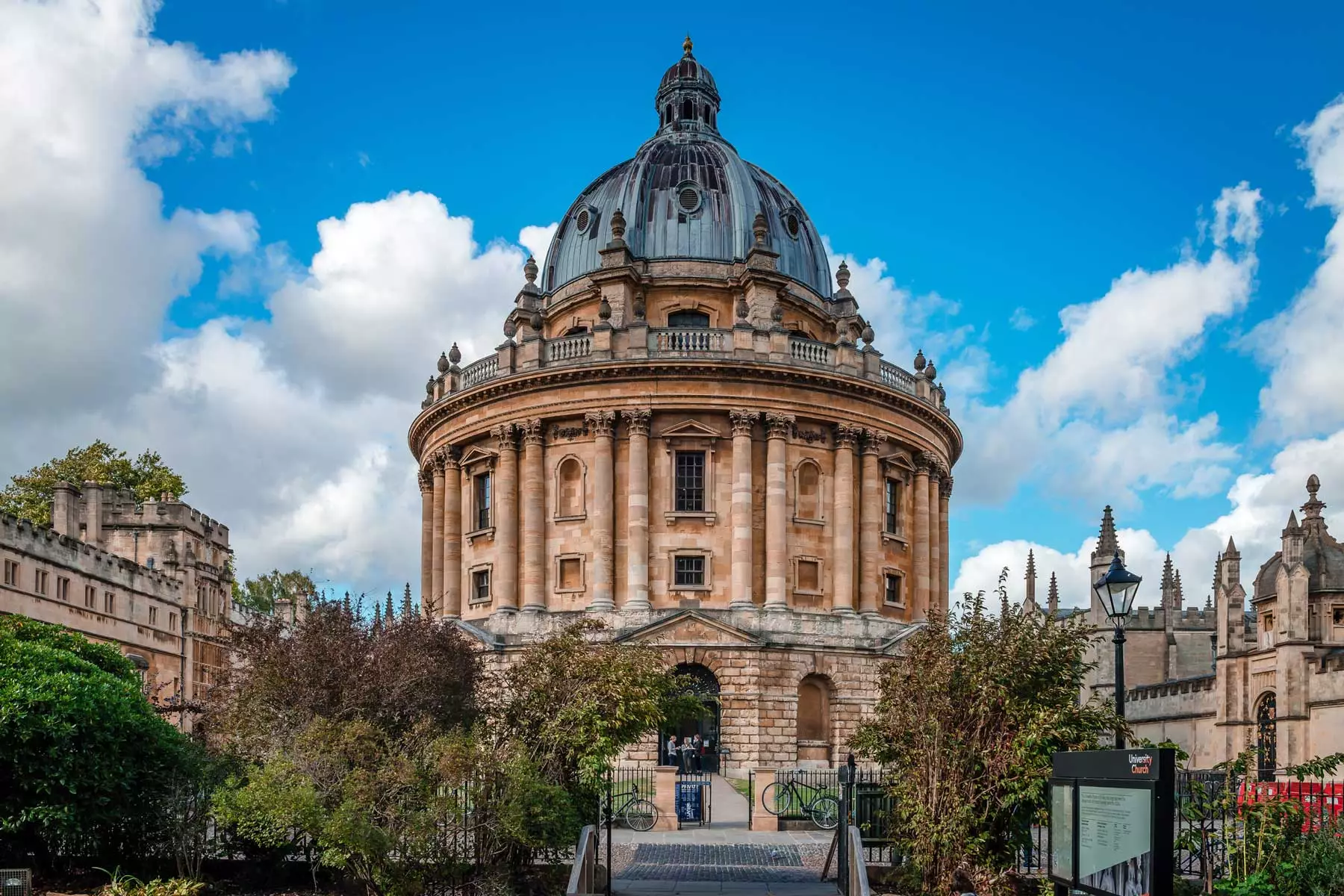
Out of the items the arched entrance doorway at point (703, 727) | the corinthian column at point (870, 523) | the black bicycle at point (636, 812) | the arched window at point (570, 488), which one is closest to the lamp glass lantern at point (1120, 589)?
the black bicycle at point (636, 812)

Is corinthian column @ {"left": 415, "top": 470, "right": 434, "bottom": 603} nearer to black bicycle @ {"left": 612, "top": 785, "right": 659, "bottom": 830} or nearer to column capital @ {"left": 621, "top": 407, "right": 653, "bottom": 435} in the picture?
column capital @ {"left": 621, "top": 407, "right": 653, "bottom": 435}

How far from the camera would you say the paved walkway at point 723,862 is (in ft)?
59.2

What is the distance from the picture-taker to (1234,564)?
162 ft

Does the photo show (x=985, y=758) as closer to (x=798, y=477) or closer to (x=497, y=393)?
(x=798, y=477)

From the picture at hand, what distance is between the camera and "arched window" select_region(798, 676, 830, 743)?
41.7 meters

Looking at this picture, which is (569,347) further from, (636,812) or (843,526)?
(636,812)

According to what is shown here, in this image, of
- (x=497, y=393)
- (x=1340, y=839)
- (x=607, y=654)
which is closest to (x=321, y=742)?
(x=607, y=654)

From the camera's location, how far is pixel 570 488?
147 feet

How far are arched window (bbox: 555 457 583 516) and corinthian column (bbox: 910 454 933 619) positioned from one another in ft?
46.7

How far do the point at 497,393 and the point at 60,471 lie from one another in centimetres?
2626

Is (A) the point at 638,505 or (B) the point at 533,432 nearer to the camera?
(A) the point at 638,505

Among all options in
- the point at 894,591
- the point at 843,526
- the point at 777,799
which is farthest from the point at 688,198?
the point at 777,799

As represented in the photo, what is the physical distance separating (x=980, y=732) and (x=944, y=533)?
35.4 meters

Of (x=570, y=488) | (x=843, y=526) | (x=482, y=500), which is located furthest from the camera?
(x=482, y=500)
